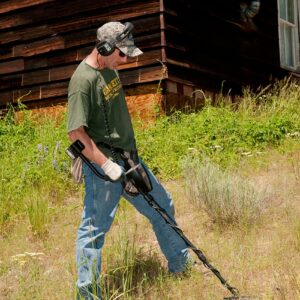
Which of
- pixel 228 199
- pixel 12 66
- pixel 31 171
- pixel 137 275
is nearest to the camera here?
pixel 137 275

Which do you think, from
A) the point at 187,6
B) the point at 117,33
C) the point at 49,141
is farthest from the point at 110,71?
the point at 187,6

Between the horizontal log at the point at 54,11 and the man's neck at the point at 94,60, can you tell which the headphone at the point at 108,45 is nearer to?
the man's neck at the point at 94,60

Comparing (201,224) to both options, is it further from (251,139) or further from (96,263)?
(251,139)

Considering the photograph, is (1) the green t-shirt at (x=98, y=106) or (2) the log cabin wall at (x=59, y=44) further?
(2) the log cabin wall at (x=59, y=44)

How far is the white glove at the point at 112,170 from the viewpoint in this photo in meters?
3.65

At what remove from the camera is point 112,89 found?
391 cm

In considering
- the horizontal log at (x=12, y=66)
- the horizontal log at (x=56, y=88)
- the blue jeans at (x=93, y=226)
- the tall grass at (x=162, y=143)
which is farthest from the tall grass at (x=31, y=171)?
the blue jeans at (x=93, y=226)

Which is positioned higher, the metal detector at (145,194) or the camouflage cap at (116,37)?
the camouflage cap at (116,37)

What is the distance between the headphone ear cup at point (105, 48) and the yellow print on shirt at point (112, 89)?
214mm

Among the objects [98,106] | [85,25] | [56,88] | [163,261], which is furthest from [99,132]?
[56,88]

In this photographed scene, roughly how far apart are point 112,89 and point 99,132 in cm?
30

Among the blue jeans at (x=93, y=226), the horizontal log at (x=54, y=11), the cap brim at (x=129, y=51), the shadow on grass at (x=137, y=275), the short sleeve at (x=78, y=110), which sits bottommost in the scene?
the shadow on grass at (x=137, y=275)

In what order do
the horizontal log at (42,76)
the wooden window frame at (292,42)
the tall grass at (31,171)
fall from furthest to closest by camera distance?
the wooden window frame at (292,42)
the horizontal log at (42,76)
the tall grass at (31,171)

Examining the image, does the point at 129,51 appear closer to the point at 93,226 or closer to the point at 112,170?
the point at 112,170
